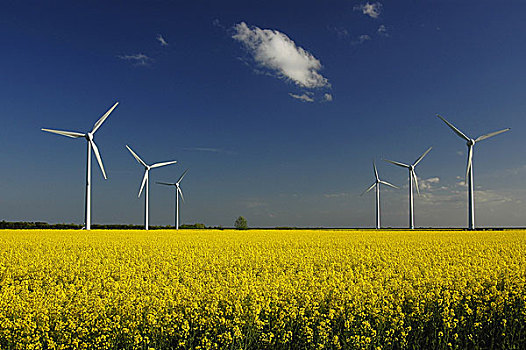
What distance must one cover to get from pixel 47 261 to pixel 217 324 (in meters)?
10.4

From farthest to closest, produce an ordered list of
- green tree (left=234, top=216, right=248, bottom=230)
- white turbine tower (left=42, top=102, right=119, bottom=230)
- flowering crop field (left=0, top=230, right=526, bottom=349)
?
green tree (left=234, top=216, right=248, bottom=230)
white turbine tower (left=42, top=102, right=119, bottom=230)
flowering crop field (left=0, top=230, right=526, bottom=349)

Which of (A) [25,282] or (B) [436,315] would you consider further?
(A) [25,282]

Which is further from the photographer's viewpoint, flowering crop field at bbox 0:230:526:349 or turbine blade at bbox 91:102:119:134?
turbine blade at bbox 91:102:119:134

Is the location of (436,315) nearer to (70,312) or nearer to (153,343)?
(153,343)

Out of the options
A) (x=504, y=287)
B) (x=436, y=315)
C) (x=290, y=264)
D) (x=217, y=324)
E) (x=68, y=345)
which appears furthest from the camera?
(x=290, y=264)

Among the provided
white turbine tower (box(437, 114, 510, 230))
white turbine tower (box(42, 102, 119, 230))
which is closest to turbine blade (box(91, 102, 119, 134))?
white turbine tower (box(42, 102, 119, 230))

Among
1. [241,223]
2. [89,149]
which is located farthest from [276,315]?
[241,223]

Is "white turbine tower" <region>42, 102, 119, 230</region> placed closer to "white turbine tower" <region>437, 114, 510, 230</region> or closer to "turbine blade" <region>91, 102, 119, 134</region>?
"turbine blade" <region>91, 102, 119, 134</region>

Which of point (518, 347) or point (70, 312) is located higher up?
point (70, 312)

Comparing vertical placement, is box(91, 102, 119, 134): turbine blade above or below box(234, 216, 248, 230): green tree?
above

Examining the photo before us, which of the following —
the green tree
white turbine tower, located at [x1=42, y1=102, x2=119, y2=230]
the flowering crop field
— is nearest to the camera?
the flowering crop field

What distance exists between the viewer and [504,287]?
11852 millimetres

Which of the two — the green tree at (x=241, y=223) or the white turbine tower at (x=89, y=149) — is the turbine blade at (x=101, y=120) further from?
the green tree at (x=241, y=223)

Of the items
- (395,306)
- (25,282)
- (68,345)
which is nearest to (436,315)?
(395,306)
